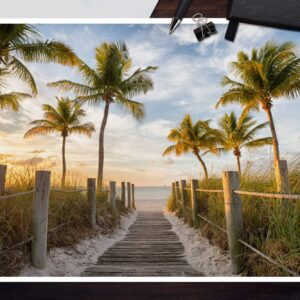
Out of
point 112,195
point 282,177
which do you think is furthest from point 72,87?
point 282,177

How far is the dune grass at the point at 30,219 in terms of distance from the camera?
2.00m

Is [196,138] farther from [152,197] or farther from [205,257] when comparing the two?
[205,257]

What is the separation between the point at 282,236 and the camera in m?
1.82

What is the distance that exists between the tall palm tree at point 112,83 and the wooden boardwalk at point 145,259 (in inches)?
52.8

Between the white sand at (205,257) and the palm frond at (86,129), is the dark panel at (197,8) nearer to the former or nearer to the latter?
the white sand at (205,257)

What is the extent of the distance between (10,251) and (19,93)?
6.96ft

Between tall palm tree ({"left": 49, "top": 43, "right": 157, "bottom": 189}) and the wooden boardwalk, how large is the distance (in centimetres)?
134

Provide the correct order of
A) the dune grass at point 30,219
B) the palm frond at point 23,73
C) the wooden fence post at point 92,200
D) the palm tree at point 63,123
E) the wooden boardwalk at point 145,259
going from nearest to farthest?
the dune grass at point 30,219
the wooden boardwalk at point 145,259
the palm tree at point 63,123
the wooden fence post at point 92,200
the palm frond at point 23,73

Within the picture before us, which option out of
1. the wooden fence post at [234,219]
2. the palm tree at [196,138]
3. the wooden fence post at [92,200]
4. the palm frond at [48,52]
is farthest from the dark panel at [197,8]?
the palm tree at [196,138]

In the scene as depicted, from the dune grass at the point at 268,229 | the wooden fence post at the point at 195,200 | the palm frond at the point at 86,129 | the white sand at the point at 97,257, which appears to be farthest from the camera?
the palm frond at the point at 86,129

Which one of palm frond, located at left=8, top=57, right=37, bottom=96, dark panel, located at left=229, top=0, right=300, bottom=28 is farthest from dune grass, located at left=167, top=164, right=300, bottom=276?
palm frond, located at left=8, top=57, right=37, bottom=96

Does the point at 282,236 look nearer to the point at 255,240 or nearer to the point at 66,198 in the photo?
the point at 255,240

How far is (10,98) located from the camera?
3.49m

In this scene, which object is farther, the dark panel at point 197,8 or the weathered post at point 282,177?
the dark panel at point 197,8
